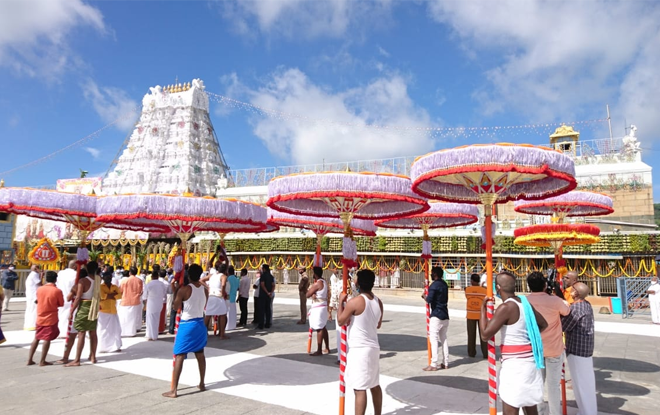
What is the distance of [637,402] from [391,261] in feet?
67.6

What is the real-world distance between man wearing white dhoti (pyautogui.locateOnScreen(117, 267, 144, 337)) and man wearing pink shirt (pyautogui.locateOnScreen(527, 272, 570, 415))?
9359 mm

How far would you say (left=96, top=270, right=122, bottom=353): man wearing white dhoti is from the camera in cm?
866

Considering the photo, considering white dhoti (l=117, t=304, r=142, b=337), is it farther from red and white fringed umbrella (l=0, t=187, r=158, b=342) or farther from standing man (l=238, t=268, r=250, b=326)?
standing man (l=238, t=268, r=250, b=326)

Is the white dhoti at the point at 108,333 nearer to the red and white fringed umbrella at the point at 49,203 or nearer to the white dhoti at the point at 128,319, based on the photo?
the white dhoti at the point at 128,319

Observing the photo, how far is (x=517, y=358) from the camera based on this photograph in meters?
4.10

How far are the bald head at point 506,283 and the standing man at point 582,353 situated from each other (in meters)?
1.66

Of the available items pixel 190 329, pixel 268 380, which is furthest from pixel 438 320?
pixel 190 329

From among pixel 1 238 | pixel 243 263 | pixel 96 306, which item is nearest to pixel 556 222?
pixel 96 306

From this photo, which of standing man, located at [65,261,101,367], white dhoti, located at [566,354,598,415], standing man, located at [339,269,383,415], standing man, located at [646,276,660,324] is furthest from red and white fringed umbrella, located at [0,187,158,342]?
→ standing man, located at [646,276,660,324]

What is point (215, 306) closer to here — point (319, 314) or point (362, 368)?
point (319, 314)

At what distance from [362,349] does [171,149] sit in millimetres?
53765

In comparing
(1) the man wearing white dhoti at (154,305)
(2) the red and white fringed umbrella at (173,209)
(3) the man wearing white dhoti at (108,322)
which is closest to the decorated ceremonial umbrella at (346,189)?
(2) the red and white fringed umbrella at (173,209)

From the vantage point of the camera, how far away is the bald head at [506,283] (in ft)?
14.0

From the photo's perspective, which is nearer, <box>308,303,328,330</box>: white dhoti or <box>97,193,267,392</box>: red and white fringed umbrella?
<box>308,303,328,330</box>: white dhoti
